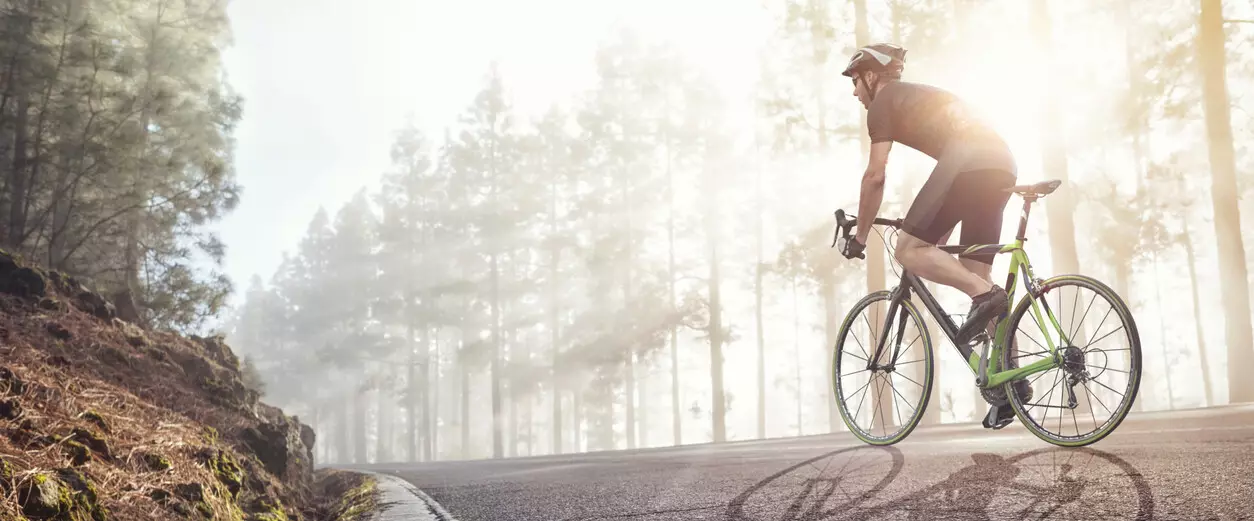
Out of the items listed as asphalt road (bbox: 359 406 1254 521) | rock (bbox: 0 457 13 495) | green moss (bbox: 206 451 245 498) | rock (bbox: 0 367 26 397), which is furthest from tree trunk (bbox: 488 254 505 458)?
rock (bbox: 0 457 13 495)

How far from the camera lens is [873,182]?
195 inches

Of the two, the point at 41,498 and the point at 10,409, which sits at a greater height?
the point at 10,409

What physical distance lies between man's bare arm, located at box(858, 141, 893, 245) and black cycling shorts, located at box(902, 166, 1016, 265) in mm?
248

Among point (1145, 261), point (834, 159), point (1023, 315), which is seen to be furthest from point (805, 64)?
point (1023, 315)

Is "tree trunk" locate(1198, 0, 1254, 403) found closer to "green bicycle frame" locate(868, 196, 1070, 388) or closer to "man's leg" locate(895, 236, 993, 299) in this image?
"green bicycle frame" locate(868, 196, 1070, 388)

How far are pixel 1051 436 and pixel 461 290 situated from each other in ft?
123

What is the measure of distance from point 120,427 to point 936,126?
564 centimetres

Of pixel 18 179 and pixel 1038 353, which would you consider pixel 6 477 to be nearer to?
pixel 1038 353

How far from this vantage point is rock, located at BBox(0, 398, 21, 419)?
4.03m

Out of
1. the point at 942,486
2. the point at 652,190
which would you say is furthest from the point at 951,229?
the point at 652,190

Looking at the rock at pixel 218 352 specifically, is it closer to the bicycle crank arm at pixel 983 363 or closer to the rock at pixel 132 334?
the rock at pixel 132 334

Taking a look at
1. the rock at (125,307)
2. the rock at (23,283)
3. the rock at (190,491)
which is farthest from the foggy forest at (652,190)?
the rock at (190,491)

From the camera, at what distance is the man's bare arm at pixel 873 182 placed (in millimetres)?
4910

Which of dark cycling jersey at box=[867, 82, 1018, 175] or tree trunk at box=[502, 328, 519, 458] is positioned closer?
dark cycling jersey at box=[867, 82, 1018, 175]
